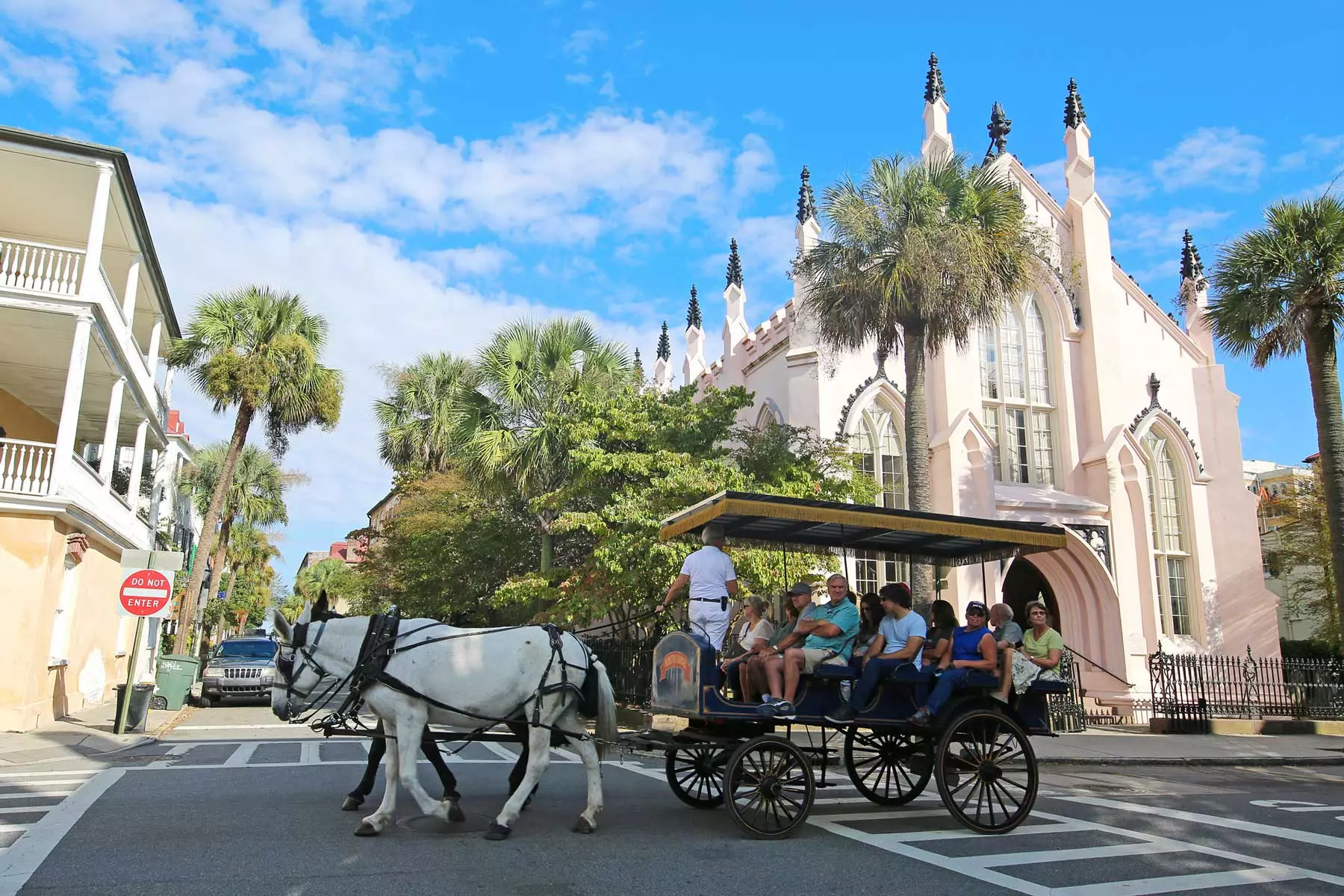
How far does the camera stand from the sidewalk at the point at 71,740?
1236 cm

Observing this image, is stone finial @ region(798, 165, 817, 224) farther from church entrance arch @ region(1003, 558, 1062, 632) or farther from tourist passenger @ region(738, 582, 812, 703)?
tourist passenger @ region(738, 582, 812, 703)

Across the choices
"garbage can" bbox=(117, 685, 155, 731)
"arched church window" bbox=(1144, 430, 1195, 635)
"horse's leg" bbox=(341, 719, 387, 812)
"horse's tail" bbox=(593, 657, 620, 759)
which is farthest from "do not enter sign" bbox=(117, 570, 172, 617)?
"arched church window" bbox=(1144, 430, 1195, 635)

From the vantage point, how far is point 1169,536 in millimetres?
25672

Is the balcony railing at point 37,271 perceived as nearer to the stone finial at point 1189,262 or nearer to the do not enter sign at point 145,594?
the do not enter sign at point 145,594

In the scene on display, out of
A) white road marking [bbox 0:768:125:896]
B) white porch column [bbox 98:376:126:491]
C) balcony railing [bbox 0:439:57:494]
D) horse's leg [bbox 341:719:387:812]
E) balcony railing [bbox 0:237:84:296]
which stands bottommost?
white road marking [bbox 0:768:125:896]

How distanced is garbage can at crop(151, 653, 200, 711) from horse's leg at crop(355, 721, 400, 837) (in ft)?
46.9

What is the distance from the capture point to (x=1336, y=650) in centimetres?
2880

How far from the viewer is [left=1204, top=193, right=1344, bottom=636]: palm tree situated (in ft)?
57.2

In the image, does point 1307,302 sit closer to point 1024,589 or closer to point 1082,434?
point 1082,434

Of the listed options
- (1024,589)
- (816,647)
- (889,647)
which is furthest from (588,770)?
(1024,589)

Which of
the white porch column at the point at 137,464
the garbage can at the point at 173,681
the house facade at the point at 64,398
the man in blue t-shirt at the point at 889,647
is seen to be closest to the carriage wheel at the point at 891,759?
the man in blue t-shirt at the point at 889,647

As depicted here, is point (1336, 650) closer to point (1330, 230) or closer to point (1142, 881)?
point (1330, 230)

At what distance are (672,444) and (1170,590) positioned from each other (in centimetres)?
1529

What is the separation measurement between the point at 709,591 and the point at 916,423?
1094cm
